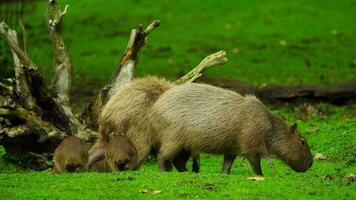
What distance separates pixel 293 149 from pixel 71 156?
94.1 inches

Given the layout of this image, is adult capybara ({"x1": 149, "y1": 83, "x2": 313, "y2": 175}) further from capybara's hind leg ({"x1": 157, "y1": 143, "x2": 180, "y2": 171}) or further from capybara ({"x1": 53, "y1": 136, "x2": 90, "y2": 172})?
capybara ({"x1": 53, "y1": 136, "x2": 90, "y2": 172})

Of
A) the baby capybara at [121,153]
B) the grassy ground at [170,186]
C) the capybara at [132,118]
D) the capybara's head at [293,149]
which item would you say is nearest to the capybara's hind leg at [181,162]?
the capybara at [132,118]

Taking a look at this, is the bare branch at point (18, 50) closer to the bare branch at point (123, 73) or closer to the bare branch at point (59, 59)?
the bare branch at point (59, 59)

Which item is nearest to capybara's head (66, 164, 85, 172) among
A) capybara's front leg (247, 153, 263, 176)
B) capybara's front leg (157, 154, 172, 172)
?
capybara's front leg (157, 154, 172, 172)

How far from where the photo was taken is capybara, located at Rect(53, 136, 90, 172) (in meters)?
9.35

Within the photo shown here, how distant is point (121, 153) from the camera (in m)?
9.25

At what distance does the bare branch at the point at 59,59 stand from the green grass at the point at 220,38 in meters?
6.90


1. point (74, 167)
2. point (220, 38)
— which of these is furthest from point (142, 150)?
point (220, 38)

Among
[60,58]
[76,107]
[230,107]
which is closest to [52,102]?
[60,58]

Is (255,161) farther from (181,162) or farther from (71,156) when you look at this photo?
(71,156)

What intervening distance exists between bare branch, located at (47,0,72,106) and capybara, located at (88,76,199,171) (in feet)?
6.54

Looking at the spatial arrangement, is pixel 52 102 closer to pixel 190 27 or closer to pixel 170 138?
pixel 170 138

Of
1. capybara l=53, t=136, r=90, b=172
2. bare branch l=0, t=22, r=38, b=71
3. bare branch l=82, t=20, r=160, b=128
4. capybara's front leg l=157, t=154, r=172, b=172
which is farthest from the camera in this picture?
bare branch l=82, t=20, r=160, b=128

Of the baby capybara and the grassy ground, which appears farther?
the baby capybara
